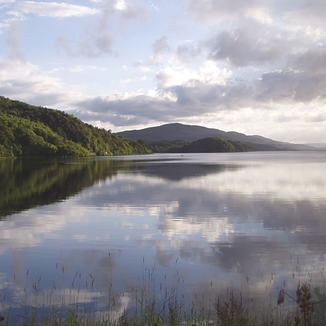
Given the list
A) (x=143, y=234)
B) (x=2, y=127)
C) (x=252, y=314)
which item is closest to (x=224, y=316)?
(x=252, y=314)

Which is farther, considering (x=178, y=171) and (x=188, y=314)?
(x=178, y=171)

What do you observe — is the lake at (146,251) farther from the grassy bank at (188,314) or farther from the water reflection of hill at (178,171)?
the water reflection of hill at (178,171)

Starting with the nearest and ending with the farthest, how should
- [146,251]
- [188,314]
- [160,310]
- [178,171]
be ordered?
1. [188,314]
2. [160,310]
3. [146,251]
4. [178,171]

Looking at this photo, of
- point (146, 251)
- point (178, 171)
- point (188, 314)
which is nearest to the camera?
point (188, 314)

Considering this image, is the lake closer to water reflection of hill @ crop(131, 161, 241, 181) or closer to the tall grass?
the tall grass

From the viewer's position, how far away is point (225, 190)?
1387 inches

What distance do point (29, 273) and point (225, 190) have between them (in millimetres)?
26704

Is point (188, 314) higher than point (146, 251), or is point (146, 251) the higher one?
point (188, 314)

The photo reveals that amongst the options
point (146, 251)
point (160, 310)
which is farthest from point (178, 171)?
point (160, 310)

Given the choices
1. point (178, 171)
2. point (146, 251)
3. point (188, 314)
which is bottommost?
point (146, 251)

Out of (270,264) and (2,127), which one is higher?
(2,127)

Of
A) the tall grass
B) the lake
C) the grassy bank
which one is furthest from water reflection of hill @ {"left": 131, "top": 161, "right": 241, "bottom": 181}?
the grassy bank

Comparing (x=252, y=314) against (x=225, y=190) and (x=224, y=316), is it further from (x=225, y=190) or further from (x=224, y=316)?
(x=225, y=190)

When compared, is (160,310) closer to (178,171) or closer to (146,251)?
(146,251)
